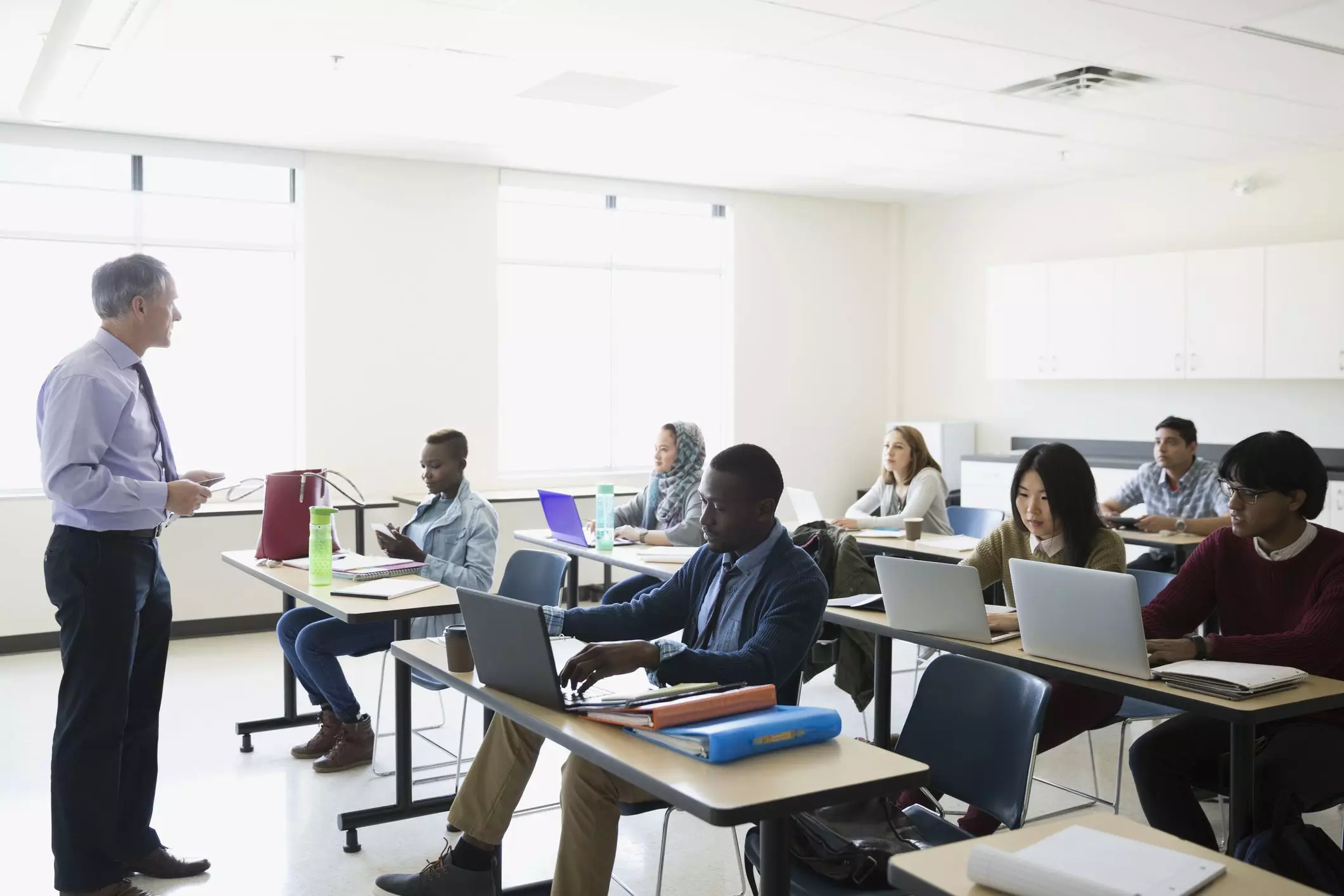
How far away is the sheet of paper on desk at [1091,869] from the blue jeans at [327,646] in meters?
2.77

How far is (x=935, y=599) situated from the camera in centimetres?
312

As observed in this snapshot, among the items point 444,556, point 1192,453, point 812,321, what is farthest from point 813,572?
point 812,321

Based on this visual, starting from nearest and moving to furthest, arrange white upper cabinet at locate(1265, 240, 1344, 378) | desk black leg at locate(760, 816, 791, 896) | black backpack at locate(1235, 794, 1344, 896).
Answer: desk black leg at locate(760, 816, 791, 896), black backpack at locate(1235, 794, 1344, 896), white upper cabinet at locate(1265, 240, 1344, 378)

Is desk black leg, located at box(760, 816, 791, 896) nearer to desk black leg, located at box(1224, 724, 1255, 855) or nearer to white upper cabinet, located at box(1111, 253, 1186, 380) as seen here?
desk black leg, located at box(1224, 724, 1255, 855)

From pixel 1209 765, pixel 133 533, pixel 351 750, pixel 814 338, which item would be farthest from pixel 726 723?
pixel 814 338

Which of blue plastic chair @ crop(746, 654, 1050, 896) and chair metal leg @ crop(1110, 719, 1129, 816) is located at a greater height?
blue plastic chair @ crop(746, 654, 1050, 896)

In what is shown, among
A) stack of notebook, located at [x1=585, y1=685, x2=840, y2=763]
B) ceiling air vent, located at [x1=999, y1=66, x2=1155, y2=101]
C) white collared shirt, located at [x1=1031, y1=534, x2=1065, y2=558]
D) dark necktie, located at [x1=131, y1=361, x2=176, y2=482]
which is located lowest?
stack of notebook, located at [x1=585, y1=685, x2=840, y2=763]

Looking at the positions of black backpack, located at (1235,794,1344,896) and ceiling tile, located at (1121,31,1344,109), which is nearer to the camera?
black backpack, located at (1235,794,1344,896)

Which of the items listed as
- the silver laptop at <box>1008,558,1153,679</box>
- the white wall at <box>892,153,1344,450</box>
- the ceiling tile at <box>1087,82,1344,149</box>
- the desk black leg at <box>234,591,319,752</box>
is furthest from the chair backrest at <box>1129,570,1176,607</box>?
the white wall at <box>892,153,1344,450</box>

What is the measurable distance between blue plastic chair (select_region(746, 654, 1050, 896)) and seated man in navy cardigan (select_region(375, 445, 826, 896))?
31 cm

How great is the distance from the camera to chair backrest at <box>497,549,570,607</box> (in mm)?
3996

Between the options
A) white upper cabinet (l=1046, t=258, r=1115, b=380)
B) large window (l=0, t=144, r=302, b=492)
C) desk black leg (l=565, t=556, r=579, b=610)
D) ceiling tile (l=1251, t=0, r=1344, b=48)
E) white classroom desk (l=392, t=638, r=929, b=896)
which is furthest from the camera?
white upper cabinet (l=1046, t=258, r=1115, b=380)

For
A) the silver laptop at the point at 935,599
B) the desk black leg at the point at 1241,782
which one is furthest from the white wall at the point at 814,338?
the desk black leg at the point at 1241,782

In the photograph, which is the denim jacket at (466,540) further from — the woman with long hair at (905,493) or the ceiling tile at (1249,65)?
the ceiling tile at (1249,65)
